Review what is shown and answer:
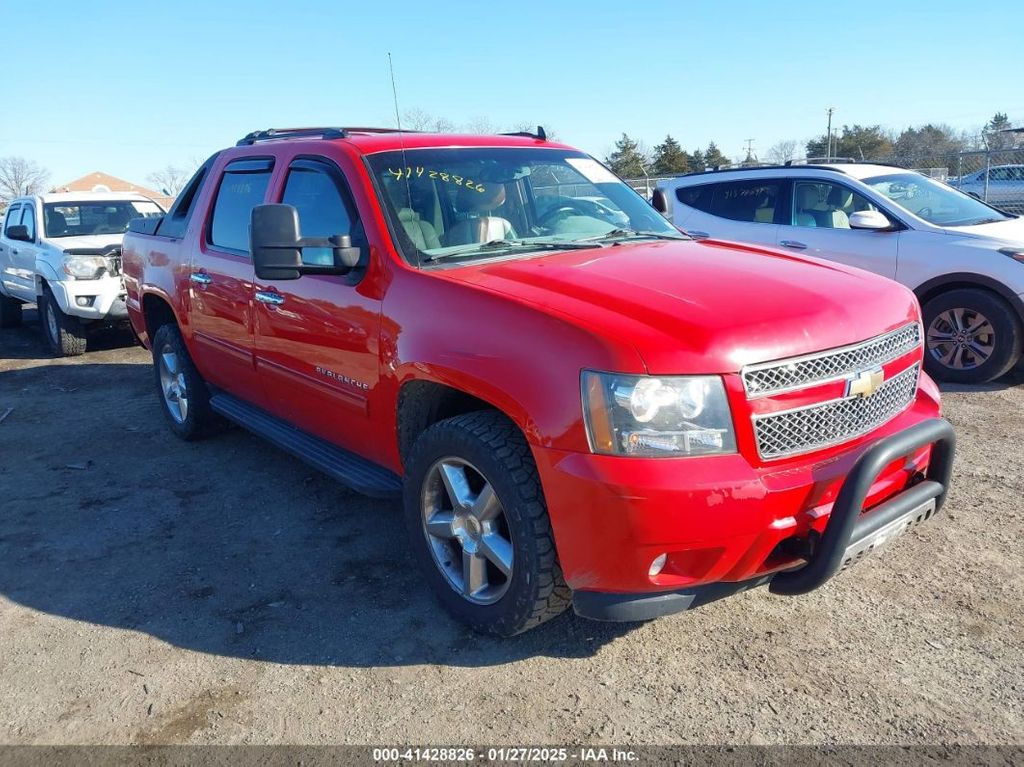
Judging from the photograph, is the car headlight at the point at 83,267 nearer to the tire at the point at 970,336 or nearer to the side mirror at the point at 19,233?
the side mirror at the point at 19,233

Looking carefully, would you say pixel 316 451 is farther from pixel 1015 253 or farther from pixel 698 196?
pixel 698 196

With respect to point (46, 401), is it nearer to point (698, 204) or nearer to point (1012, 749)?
point (698, 204)

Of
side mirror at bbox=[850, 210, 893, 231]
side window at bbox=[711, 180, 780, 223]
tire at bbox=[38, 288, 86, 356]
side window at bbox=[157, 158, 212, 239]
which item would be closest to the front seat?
side window at bbox=[157, 158, 212, 239]

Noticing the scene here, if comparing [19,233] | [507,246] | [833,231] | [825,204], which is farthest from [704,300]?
[19,233]

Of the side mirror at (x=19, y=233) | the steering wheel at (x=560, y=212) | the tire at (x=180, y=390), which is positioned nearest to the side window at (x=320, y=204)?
the steering wheel at (x=560, y=212)

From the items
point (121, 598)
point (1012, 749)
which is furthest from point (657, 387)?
point (121, 598)

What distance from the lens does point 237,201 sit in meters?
4.76

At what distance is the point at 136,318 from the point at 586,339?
4.85 metres

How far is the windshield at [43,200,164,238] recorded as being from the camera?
9.79 meters

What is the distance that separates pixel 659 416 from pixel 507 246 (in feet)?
4.68

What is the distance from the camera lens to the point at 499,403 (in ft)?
9.16

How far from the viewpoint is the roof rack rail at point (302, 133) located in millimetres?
4336

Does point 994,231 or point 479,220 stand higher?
point 479,220

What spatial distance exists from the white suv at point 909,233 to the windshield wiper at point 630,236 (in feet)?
5.58
